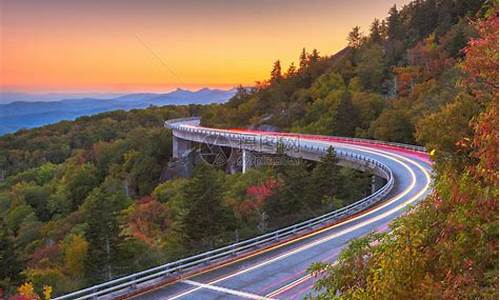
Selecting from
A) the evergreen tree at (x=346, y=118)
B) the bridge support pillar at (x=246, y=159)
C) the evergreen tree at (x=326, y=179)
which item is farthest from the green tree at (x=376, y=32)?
the evergreen tree at (x=326, y=179)

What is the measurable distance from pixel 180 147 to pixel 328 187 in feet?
168

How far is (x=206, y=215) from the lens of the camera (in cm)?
2673

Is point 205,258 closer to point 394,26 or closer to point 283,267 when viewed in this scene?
point 283,267

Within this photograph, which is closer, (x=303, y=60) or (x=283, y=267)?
(x=283, y=267)

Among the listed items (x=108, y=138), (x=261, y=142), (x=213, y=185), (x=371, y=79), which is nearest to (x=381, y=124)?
(x=261, y=142)

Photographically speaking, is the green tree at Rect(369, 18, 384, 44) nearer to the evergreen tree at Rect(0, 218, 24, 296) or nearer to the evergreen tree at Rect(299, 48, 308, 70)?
the evergreen tree at Rect(299, 48, 308, 70)

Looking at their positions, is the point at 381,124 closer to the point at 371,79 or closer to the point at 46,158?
the point at 371,79

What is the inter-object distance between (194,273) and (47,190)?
68981mm

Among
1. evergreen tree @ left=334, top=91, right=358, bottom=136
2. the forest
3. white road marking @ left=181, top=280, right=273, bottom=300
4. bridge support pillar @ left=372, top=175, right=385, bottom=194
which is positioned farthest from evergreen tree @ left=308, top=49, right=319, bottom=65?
white road marking @ left=181, top=280, right=273, bottom=300

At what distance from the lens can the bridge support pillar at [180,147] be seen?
80.5 meters

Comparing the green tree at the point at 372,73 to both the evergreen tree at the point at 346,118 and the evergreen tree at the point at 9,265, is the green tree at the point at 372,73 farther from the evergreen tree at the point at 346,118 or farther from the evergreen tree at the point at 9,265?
the evergreen tree at the point at 9,265

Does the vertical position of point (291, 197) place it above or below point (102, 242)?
above

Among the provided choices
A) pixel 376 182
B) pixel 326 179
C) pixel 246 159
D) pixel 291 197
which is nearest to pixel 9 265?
pixel 291 197

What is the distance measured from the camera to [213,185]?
91.8 ft
